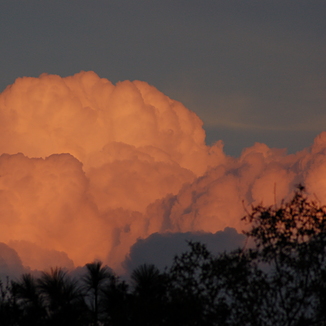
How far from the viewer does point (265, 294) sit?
24.5m

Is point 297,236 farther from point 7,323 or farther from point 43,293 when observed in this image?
point 7,323

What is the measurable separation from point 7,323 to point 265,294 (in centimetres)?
1310

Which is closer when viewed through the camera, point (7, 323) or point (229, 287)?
point (229, 287)

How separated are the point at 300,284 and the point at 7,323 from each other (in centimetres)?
1465

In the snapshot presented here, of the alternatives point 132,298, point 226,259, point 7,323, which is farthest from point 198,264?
point 7,323

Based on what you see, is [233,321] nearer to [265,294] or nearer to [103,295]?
[265,294]

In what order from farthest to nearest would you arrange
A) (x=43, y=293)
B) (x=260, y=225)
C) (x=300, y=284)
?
(x=43, y=293)
(x=260, y=225)
(x=300, y=284)

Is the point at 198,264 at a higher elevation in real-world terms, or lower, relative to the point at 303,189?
lower

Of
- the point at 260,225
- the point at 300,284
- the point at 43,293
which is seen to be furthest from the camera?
the point at 43,293

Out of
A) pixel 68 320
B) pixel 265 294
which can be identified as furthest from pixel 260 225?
pixel 68 320

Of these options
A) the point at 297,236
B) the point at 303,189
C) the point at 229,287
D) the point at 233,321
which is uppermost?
the point at 303,189

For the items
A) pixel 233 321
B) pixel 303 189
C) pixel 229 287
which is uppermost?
pixel 303 189

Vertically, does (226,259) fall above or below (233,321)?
above

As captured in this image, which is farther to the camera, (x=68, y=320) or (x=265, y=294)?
(x=68, y=320)
